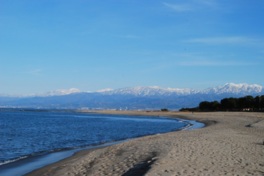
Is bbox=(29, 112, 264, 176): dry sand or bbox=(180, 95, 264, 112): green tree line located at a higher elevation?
bbox=(180, 95, 264, 112): green tree line

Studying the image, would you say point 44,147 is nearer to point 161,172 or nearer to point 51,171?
point 51,171

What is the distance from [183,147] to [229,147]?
265 centimetres

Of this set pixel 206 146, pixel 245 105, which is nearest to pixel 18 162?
pixel 206 146

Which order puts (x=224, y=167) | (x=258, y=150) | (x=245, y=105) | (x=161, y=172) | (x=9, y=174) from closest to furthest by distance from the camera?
(x=161, y=172) → (x=224, y=167) → (x=9, y=174) → (x=258, y=150) → (x=245, y=105)

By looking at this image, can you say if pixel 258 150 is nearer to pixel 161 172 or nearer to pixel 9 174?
pixel 161 172

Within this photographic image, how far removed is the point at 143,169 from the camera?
49.2 ft

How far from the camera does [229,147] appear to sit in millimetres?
21281

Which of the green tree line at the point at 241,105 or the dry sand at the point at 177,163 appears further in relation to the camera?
the green tree line at the point at 241,105

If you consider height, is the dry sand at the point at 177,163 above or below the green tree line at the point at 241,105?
below

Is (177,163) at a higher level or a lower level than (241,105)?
lower

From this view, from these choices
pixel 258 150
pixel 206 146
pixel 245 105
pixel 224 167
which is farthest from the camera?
pixel 245 105

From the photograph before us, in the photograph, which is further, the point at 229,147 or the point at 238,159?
the point at 229,147

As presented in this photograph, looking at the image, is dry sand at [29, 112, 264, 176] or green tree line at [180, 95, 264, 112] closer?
dry sand at [29, 112, 264, 176]

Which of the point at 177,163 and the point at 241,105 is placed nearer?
the point at 177,163
